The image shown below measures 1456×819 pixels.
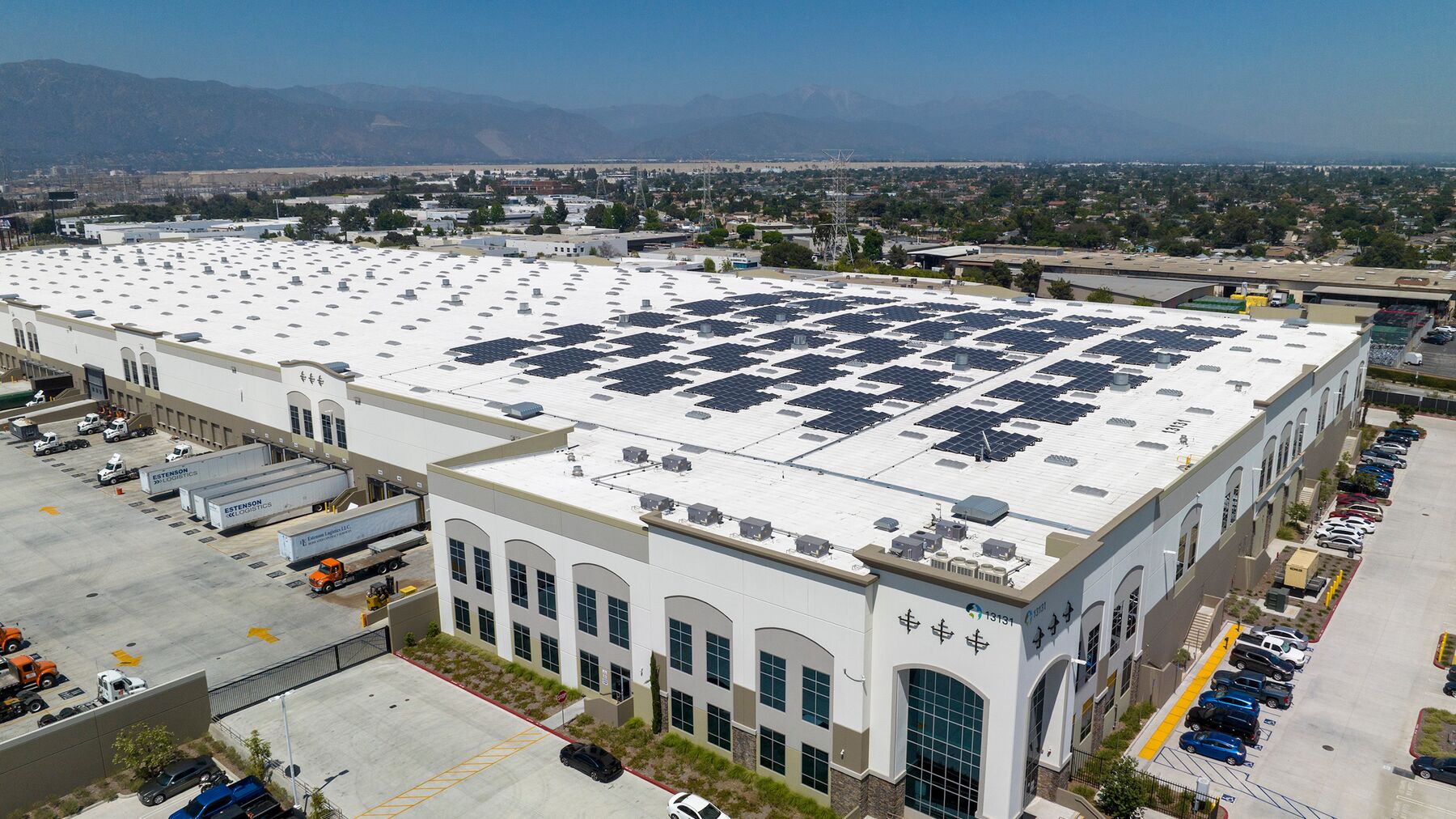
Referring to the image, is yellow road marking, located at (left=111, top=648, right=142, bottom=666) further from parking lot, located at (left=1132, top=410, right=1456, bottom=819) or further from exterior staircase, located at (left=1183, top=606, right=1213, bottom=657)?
→ exterior staircase, located at (left=1183, top=606, right=1213, bottom=657)

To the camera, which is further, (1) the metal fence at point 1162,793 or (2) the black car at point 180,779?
(2) the black car at point 180,779

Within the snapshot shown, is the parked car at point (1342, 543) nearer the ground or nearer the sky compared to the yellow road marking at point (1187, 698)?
A: nearer the sky

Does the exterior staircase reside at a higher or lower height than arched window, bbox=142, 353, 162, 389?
lower

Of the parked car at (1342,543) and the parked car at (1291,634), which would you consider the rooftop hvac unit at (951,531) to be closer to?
the parked car at (1291,634)

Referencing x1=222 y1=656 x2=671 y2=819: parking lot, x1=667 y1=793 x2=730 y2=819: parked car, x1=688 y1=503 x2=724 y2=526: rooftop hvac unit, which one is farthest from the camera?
x1=688 y1=503 x2=724 y2=526: rooftop hvac unit

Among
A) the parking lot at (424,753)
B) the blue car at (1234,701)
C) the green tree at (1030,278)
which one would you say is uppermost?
the green tree at (1030,278)

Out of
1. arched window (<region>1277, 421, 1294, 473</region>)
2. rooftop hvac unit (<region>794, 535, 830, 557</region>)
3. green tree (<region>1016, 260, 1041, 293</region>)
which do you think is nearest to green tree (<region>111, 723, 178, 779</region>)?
rooftop hvac unit (<region>794, 535, 830, 557</region>)

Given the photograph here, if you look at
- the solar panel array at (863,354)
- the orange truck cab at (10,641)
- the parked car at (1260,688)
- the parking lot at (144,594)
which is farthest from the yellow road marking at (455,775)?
the parked car at (1260,688)
